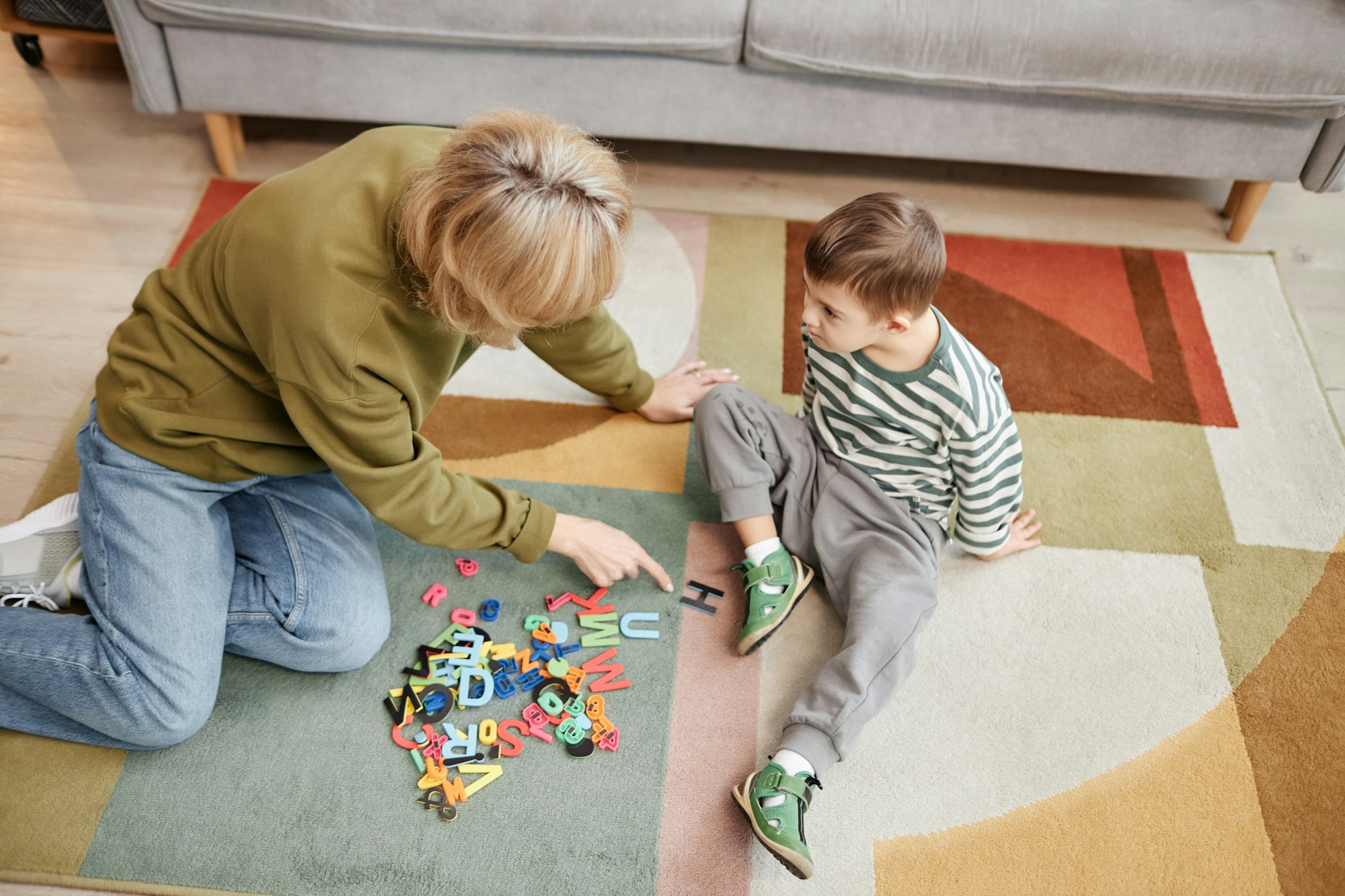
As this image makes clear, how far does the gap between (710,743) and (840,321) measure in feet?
1.93

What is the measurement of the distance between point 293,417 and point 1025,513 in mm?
1099

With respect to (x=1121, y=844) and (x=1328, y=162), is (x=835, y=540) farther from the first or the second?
(x=1328, y=162)

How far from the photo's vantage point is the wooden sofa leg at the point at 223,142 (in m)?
2.05

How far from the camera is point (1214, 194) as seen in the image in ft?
7.17

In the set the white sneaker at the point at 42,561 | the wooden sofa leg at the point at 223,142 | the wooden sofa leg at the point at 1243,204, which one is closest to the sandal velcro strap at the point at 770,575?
the white sneaker at the point at 42,561

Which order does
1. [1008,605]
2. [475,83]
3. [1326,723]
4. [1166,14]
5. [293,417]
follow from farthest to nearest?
1. [475,83]
2. [1166,14]
3. [1008,605]
4. [1326,723]
5. [293,417]

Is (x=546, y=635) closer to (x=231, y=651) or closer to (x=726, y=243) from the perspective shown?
(x=231, y=651)

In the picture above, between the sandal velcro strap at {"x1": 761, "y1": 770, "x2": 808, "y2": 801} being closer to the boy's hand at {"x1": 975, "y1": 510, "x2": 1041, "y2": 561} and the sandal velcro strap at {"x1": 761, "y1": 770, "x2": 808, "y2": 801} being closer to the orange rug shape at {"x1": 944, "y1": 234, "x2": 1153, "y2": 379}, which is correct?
the boy's hand at {"x1": 975, "y1": 510, "x2": 1041, "y2": 561}

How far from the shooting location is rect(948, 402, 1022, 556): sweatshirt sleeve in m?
1.29

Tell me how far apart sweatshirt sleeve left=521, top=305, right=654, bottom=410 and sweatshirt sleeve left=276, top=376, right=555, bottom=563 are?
225 mm

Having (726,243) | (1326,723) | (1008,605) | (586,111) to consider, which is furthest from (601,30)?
(1326,723)

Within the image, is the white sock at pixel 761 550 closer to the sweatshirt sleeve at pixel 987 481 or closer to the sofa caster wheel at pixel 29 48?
the sweatshirt sleeve at pixel 987 481

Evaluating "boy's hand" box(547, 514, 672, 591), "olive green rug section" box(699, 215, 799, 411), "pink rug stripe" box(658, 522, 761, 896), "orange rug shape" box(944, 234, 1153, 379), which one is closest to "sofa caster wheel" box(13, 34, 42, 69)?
"olive green rug section" box(699, 215, 799, 411)

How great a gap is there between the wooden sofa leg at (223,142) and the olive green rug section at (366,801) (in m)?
1.21
